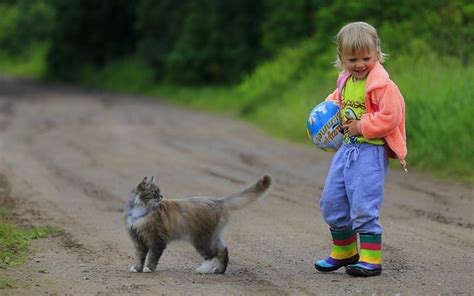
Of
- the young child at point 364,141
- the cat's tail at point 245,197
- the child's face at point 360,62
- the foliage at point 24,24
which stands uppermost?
the child's face at point 360,62

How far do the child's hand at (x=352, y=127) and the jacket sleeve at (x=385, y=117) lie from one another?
9 cm

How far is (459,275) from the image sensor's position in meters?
6.81

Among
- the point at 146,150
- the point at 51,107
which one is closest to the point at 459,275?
the point at 146,150

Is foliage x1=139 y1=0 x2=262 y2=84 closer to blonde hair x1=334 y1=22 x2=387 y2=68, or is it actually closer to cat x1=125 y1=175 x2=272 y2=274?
cat x1=125 y1=175 x2=272 y2=274

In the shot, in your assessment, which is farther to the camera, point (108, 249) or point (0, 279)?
point (108, 249)

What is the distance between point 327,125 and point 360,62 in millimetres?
573

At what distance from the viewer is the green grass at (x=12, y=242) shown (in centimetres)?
721

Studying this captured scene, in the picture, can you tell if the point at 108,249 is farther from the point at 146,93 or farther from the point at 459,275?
the point at 146,93

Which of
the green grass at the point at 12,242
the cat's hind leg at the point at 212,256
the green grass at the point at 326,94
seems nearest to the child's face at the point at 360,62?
the cat's hind leg at the point at 212,256

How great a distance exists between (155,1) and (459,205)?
87.8 ft

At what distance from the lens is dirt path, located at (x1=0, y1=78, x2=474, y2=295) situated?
6668 mm

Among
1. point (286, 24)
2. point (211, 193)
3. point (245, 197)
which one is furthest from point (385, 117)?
point (286, 24)

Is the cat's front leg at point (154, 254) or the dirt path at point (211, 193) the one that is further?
the cat's front leg at point (154, 254)

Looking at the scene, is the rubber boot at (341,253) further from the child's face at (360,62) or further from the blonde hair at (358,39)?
the blonde hair at (358,39)
